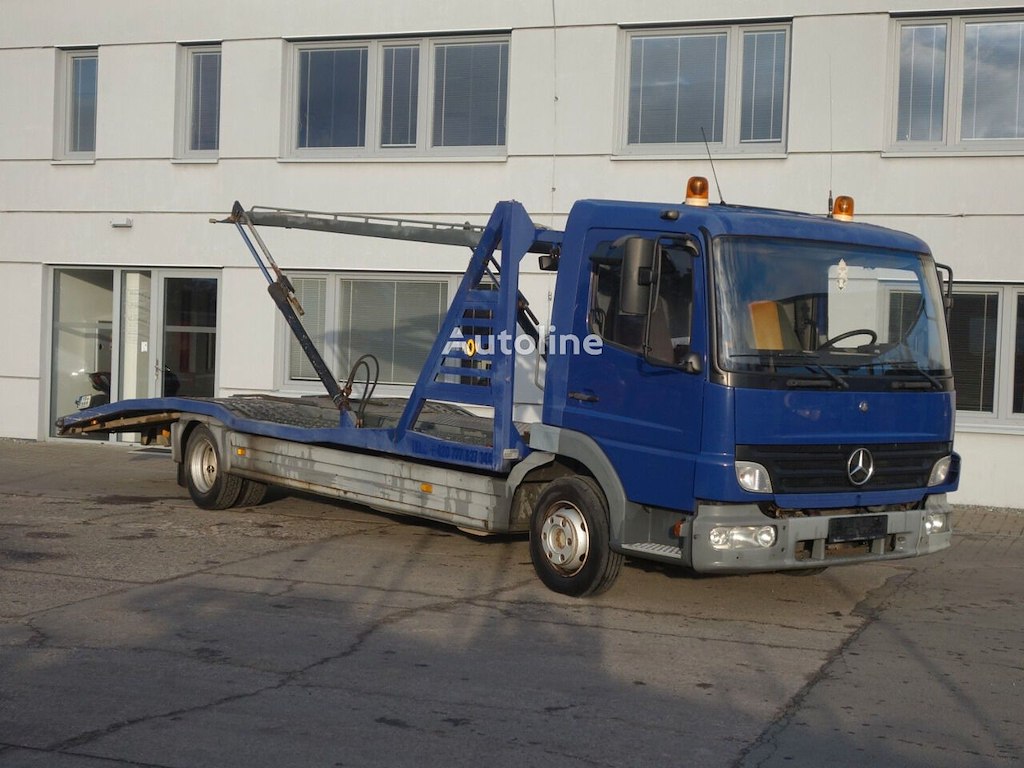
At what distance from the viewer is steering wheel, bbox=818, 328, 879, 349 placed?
8008 mm

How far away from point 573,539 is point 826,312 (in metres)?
2.23

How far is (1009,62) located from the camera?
14047 millimetres

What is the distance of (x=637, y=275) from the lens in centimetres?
782

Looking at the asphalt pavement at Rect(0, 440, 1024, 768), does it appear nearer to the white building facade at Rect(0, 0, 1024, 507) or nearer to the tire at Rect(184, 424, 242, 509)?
the tire at Rect(184, 424, 242, 509)

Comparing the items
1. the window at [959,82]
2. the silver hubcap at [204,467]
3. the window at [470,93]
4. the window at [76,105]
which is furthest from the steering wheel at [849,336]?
the window at [76,105]

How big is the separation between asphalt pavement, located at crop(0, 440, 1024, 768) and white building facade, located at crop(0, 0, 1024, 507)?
4.80 m

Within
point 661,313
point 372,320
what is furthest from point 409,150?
point 661,313

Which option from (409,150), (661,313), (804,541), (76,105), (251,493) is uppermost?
(76,105)

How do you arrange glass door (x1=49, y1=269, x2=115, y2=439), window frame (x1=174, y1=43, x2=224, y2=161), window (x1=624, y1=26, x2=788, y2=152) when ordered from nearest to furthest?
window (x1=624, y1=26, x2=788, y2=152), window frame (x1=174, y1=43, x2=224, y2=161), glass door (x1=49, y1=269, x2=115, y2=439)

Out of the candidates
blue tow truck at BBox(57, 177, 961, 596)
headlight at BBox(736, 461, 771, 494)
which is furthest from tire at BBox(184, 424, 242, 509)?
headlight at BBox(736, 461, 771, 494)

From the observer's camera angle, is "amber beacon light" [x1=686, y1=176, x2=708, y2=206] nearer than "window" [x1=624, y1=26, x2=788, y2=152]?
Yes

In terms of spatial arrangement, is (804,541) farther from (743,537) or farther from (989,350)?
(989,350)

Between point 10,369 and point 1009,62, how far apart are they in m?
13.7

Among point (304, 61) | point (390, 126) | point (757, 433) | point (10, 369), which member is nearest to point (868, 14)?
point (390, 126)
